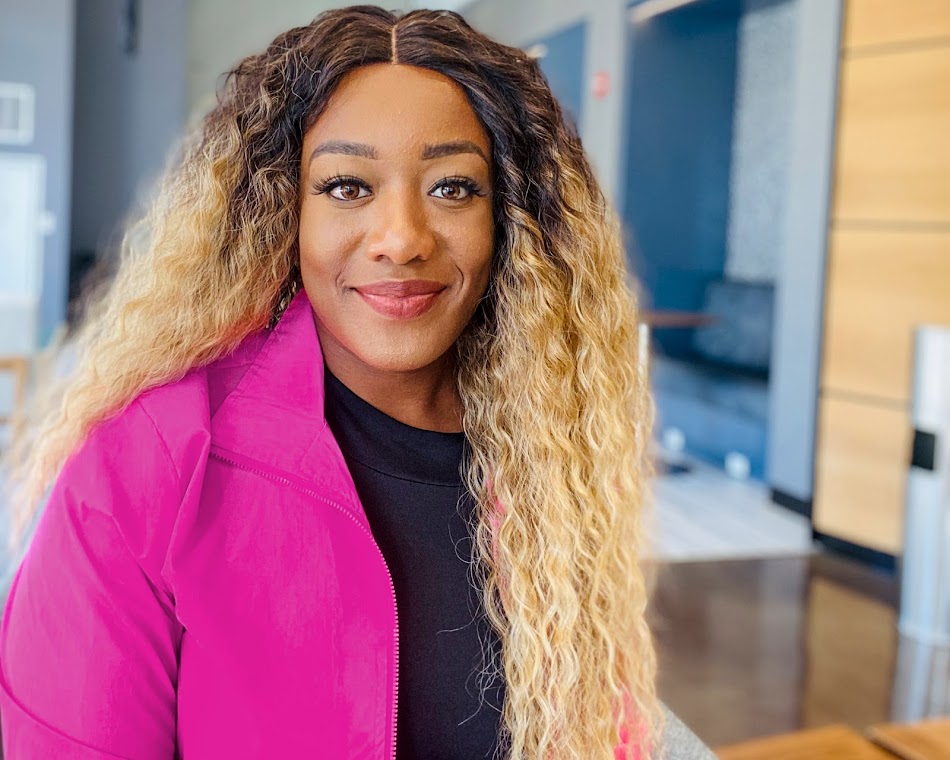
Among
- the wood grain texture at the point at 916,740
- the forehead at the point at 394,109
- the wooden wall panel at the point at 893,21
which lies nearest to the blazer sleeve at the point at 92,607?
the forehead at the point at 394,109

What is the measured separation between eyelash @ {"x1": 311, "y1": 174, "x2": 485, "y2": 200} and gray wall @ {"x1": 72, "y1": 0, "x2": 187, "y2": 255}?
8.40 m

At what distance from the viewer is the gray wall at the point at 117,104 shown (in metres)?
8.93

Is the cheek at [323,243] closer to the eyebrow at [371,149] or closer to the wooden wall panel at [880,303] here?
the eyebrow at [371,149]

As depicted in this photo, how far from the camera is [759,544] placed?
460 cm

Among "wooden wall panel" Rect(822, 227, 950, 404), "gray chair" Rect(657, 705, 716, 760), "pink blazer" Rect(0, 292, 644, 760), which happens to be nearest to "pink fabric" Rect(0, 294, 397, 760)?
"pink blazer" Rect(0, 292, 644, 760)

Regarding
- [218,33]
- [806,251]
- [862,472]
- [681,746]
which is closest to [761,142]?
[806,251]

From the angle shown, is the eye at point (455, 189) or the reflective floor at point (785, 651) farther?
the reflective floor at point (785, 651)

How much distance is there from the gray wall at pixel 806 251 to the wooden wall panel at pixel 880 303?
0.33ft

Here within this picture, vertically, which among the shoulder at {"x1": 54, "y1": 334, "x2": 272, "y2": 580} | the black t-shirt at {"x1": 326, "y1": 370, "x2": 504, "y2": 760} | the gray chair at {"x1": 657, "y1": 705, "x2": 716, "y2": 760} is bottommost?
the gray chair at {"x1": 657, "y1": 705, "x2": 716, "y2": 760}

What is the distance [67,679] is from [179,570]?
0.12 meters

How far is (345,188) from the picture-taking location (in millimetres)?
1028

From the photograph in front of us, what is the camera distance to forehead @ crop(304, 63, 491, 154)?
101 centimetres

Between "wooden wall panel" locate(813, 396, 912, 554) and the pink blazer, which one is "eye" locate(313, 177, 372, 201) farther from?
"wooden wall panel" locate(813, 396, 912, 554)

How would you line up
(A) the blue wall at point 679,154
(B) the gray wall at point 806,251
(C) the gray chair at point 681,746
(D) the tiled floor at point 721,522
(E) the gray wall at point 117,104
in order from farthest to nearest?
(E) the gray wall at point 117,104
(A) the blue wall at point 679,154
(B) the gray wall at point 806,251
(D) the tiled floor at point 721,522
(C) the gray chair at point 681,746
